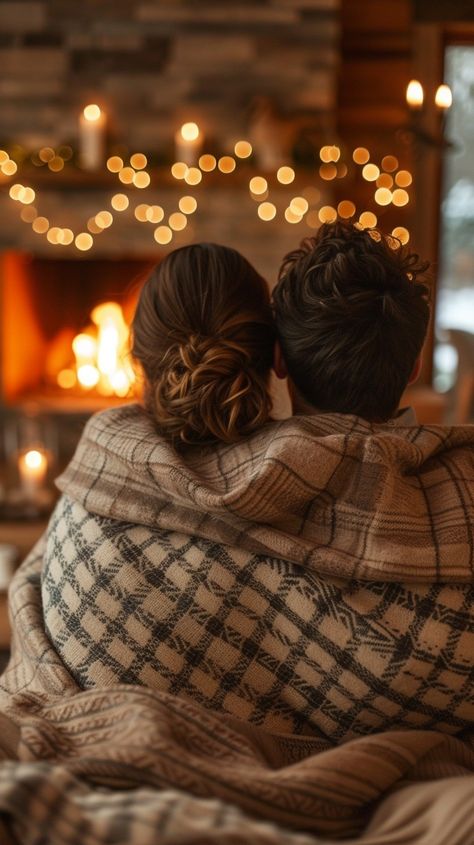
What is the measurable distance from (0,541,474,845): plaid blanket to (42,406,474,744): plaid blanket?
0.19ft

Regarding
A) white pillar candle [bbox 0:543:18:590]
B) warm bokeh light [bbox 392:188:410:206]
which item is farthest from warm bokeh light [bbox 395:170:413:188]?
white pillar candle [bbox 0:543:18:590]

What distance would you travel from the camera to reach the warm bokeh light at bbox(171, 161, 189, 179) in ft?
10.9

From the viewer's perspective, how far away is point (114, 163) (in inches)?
132

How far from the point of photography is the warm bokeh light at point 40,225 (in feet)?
11.2

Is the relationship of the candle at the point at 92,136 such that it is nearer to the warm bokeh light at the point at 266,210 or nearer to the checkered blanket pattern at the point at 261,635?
the warm bokeh light at the point at 266,210

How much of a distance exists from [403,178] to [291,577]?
290 cm

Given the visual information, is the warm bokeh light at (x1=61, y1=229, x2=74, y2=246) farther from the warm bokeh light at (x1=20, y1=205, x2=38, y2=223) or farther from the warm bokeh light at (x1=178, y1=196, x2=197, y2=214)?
the warm bokeh light at (x1=178, y1=196, x2=197, y2=214)

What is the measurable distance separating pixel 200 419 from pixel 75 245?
243 centimetres

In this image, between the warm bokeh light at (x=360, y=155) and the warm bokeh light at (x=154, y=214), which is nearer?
the warm bokeh light at (x=154, y=214)

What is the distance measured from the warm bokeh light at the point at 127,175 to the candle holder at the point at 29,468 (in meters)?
0.82

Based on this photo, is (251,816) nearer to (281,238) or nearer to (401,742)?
(401,742)

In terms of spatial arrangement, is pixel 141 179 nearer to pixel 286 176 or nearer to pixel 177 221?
pixel 177 221

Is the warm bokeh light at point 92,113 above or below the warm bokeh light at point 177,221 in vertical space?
above

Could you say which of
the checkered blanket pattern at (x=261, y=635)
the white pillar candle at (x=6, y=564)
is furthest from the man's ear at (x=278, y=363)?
the white pillar candle at (x=6, y=564)
